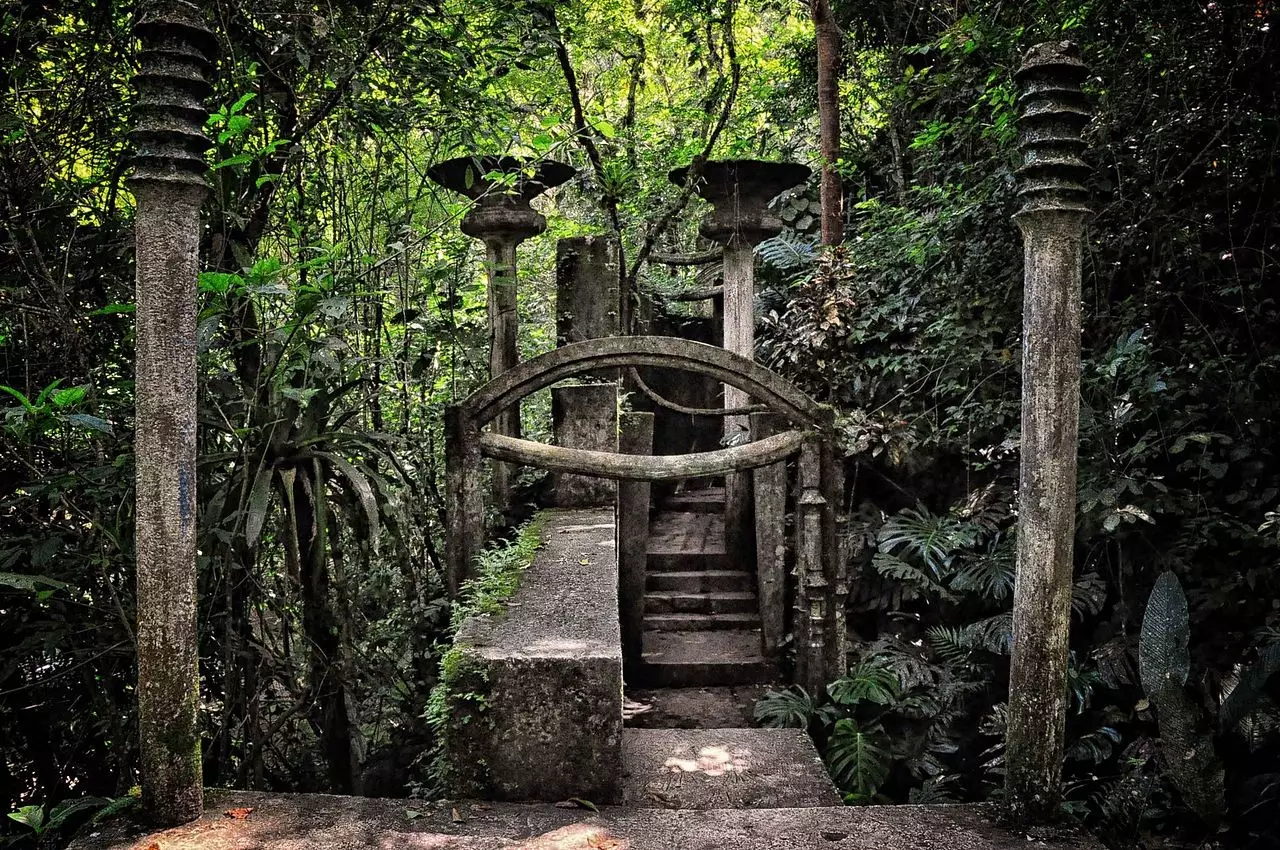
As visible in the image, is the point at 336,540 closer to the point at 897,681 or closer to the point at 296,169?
the point at 296,169

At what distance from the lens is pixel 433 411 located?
565 centimetres

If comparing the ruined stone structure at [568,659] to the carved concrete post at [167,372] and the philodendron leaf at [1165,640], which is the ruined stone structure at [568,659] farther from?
the philodendron leaf at [1165,640]

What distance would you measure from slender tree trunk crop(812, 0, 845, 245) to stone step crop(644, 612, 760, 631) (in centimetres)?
277

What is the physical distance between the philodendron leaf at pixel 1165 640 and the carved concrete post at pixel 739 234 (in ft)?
10.9

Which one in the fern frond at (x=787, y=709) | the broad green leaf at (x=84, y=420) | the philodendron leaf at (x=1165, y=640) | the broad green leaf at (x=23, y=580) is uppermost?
the broad green leaf at (x=84, y=420)

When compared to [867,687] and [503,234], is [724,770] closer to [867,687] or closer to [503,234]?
[867,687]

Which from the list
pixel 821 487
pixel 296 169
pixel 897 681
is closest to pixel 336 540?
pixel 296 169

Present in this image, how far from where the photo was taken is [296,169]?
13.1ft

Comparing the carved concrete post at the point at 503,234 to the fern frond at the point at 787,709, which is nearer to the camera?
the fern frond at the point at 787,709

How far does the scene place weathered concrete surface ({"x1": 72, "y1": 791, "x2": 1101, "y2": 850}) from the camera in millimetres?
2377

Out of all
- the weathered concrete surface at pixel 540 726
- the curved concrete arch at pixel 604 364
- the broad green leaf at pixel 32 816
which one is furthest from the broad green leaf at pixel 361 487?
the broad green leaf at pixel 32 816

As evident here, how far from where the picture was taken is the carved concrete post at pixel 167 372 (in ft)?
7.45

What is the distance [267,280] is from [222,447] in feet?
3.73

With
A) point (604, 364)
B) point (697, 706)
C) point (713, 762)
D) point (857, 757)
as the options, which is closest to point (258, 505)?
point (604, 364)
